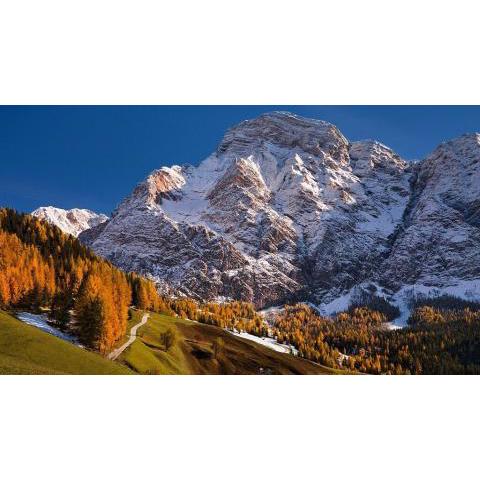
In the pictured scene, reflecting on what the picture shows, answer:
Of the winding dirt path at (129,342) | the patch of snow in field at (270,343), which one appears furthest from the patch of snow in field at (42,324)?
the patch of snow in field at (270,343)

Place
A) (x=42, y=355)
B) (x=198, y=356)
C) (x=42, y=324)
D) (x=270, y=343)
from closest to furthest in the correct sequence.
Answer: (x=42, y=355) → (x=42, y=324) → (x=198, y=356) → (x=270, y=343)

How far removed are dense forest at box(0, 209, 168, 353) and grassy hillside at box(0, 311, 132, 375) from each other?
10.8 metres

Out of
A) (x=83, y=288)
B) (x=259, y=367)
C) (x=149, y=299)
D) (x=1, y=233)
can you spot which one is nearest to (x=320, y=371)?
(x=259, y=367)

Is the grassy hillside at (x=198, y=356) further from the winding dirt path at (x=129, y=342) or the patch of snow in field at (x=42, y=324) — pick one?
the patch of snow in field at (x=42, y=324)

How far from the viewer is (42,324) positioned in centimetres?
8325

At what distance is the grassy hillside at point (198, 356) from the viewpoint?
84250mm

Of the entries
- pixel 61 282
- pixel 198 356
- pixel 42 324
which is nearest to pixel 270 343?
Answer: pixel 198 356

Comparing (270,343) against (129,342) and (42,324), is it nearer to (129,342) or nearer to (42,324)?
(129,342)

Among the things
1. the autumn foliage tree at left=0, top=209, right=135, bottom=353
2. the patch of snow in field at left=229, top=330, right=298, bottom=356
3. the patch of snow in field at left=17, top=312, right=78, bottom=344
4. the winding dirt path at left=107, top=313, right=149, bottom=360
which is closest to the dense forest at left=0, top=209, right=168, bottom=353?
the autumn foliage tree at left=0, top=209, right=135, bottom=353

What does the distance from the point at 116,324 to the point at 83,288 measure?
13.4 meters

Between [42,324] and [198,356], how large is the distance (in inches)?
1169

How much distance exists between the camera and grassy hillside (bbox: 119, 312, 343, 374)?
276 ft

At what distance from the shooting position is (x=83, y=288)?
322ft
